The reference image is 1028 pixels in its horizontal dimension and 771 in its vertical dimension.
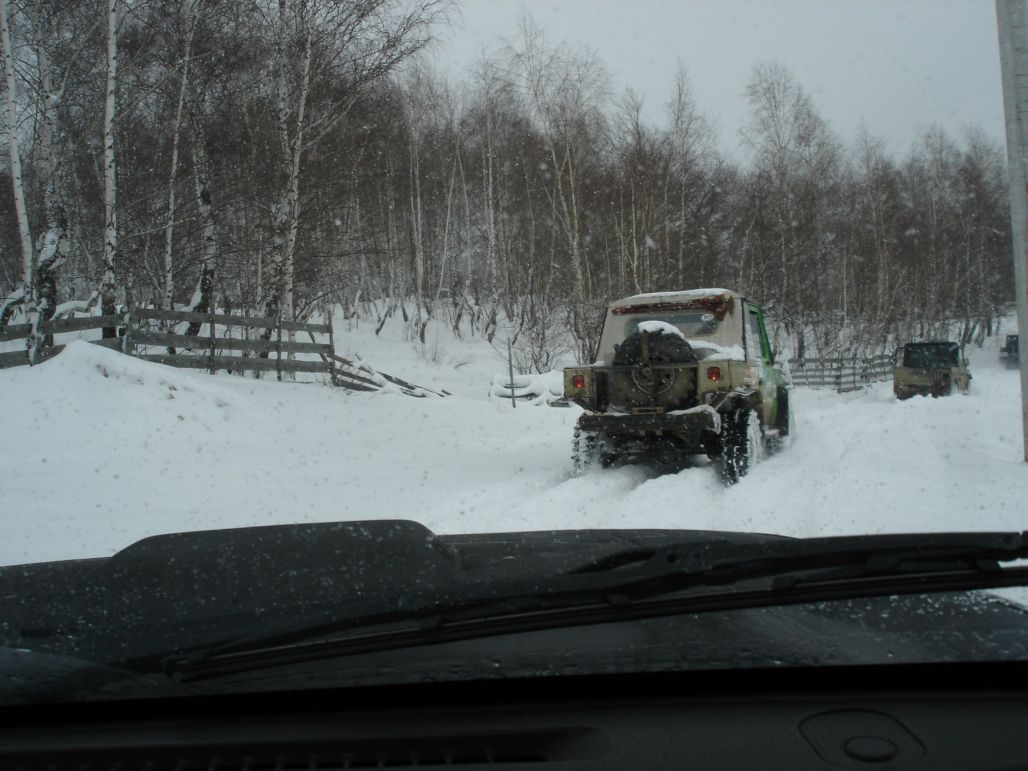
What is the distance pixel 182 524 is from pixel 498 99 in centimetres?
2796

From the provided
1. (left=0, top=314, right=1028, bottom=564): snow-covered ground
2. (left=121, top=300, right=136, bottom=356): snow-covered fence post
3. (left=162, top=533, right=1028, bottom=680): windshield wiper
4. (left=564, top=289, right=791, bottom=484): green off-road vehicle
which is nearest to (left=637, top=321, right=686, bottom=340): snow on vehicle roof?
(left=564, top=289, right=791, bottom=484): green off-road vehicle

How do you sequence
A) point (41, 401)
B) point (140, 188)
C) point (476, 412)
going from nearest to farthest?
point (41, 401), point (476, 412), point (140, 188)

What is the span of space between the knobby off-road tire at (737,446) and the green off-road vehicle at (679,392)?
1 cm

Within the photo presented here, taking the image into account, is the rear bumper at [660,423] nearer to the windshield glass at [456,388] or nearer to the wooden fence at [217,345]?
the windshield glass at [456,388]

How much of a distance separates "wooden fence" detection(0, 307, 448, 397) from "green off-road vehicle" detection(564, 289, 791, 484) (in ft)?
29.2

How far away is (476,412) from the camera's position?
1680 cm

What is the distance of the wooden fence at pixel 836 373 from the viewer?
30484 millimetres

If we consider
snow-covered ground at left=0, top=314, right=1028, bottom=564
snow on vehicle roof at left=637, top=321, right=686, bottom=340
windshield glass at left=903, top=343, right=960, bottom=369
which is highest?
snow on vehicle roof at left=637, top=321, right=686, bottom=340

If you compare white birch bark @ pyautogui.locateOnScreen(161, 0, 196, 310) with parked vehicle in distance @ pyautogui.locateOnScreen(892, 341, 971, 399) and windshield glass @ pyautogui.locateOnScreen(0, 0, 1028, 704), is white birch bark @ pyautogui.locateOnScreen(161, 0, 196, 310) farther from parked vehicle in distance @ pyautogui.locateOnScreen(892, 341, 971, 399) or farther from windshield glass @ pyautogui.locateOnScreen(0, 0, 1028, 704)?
parked vehicle in distance @ pyautogui.locateOnScreen(892, 341, 971, 399)

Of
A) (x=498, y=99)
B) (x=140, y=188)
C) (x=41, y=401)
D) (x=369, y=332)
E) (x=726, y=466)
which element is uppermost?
(x=498, y=99)

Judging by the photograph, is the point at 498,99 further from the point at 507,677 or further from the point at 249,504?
the point at 507,677

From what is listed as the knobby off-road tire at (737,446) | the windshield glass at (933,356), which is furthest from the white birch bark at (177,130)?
the windshield glass at (933,356)

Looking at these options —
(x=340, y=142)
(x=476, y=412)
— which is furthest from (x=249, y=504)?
(x=340, y=142)

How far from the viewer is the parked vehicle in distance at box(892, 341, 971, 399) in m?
21.5
